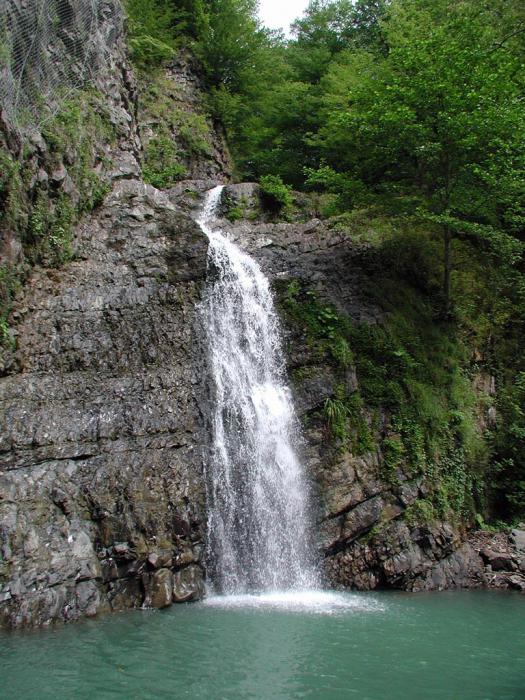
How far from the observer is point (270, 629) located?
6.53 metres

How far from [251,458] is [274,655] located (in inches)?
143

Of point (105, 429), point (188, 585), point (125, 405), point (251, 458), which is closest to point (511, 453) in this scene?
point (251, 458)

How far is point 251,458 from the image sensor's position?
360 inches

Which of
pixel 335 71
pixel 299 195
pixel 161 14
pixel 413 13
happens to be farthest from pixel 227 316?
pixel 161 14

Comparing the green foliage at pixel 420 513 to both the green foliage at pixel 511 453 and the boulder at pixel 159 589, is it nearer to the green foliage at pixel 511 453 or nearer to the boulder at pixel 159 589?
the green foliage at pixel 511 453

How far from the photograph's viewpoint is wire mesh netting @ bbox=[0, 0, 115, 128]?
30.9 ft

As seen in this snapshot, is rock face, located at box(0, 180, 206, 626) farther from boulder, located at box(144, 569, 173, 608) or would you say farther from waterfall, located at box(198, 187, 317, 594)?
waterfall, located at box(198, 187, 317, 594)

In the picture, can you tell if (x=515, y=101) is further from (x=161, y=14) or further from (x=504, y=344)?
(x=161, y=14)

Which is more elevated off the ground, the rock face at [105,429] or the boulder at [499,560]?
the rock face at [105,429]

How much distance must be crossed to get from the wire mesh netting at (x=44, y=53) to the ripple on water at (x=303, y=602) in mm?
8319

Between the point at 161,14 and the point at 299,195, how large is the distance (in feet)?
32.4

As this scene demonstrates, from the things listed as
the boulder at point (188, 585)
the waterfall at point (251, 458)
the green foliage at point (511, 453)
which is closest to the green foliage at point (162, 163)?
the waterfall at point (251, 458)

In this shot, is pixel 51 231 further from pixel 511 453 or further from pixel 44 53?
pixel 511 453

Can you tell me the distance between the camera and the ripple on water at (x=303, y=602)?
7.40 meters
